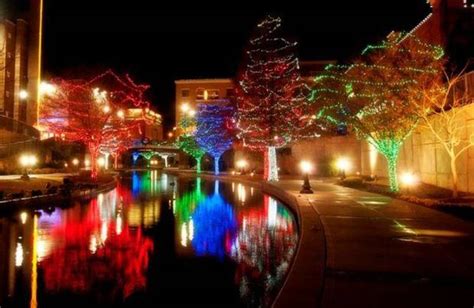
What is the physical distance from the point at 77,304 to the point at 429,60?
19.1 metres

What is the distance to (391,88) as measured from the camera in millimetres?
21891

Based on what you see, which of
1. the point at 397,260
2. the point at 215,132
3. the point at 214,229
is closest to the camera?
the point at 397,260

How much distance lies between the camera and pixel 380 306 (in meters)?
6.19

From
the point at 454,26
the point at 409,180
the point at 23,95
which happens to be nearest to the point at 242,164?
the point at 23,95

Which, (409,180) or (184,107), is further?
(184,107)

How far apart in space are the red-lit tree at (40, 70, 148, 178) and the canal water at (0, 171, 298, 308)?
17.2m

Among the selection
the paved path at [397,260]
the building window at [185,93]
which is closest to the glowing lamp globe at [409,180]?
the paved path at [397,260]

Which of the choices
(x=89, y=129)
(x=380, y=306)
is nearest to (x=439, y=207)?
(x=380, y=306)

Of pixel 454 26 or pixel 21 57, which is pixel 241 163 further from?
pixel 454 26

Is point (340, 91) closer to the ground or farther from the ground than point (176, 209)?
farther from the ground

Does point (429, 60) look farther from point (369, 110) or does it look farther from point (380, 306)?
point (380, 306)

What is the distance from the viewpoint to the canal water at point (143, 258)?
26.9ft

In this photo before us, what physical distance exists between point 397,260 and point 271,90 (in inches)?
1147

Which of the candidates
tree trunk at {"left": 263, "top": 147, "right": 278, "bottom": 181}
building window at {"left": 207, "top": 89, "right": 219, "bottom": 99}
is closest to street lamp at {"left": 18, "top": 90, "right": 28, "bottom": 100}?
tree trunk at {"left": 263, "top": 147, "right": 278, "bottom": 181}
